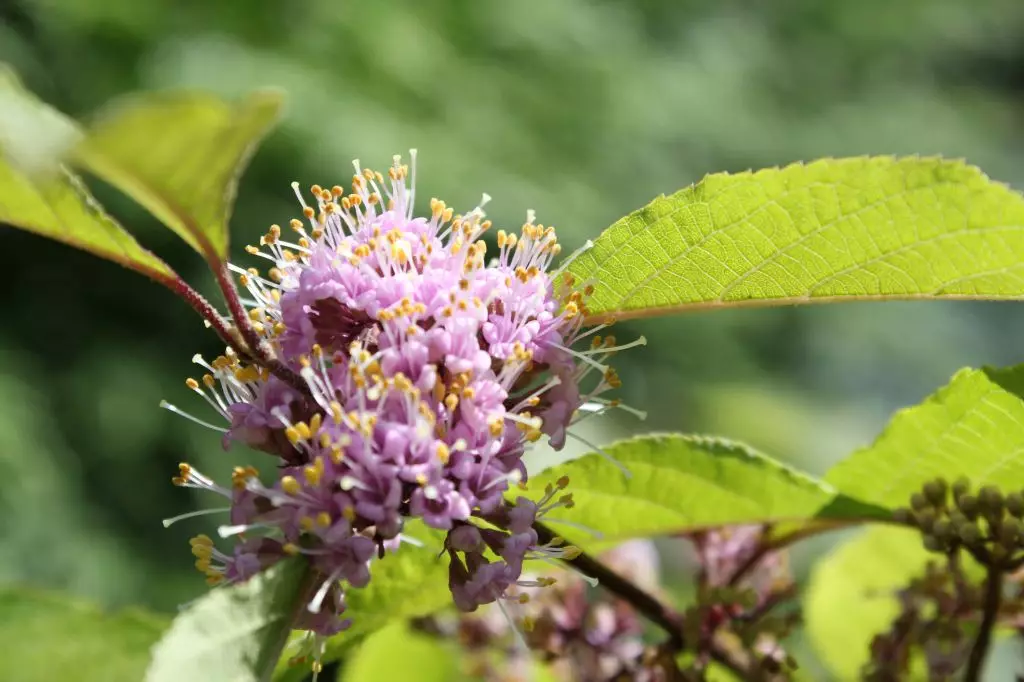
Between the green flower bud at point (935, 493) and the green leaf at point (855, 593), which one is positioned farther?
the green leaf at point (855, 593)

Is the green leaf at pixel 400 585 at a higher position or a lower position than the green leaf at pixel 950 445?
lower

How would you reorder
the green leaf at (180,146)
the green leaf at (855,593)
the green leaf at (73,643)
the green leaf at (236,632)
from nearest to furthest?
the green leaf at (180,146) → the green leaf at (236,632) → the green leaf at (73,643) → the green leaf at (855,593)

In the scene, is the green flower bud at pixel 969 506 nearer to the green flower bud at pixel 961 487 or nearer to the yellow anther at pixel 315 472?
the green flower bud at pixel 961 487

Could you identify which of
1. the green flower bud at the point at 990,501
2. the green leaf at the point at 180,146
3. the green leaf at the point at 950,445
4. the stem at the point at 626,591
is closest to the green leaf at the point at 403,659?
the stem at the point at 626,591

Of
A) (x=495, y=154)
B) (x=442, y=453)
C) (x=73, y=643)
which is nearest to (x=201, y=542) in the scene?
(x=442, y=453)

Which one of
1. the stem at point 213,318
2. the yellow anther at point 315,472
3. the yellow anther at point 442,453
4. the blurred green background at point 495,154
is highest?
the blurred green background at point 495,154

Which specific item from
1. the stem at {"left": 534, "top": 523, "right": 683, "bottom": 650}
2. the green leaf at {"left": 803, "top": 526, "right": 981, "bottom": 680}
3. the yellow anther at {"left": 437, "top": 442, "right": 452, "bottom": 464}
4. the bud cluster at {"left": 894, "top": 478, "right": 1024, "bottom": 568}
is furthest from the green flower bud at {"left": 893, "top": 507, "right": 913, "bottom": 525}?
the yellow anther at {"left": 437, "top": 442, "right": 452, "bottom": 464}

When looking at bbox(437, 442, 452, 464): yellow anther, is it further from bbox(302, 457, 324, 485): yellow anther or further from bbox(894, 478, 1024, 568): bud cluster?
bbox(894, 478, 1024, 568): bud cluster
